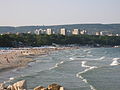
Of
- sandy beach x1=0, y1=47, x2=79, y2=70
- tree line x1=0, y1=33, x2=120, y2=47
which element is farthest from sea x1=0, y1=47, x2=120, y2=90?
tree line x1=0, y1=33, x2=120, y2=47

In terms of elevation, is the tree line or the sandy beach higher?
the sandy beach

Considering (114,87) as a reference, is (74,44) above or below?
below

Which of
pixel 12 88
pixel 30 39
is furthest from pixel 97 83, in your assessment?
pixel 30 39

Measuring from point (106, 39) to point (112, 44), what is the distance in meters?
6.06

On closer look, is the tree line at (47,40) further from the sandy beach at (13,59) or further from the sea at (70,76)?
the sea at (70,76)

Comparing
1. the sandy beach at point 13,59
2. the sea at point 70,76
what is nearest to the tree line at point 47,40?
the sandy beach at point 13,59

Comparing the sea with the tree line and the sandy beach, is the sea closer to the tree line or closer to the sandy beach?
the sandy beach

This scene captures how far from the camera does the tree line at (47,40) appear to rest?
3653 inches

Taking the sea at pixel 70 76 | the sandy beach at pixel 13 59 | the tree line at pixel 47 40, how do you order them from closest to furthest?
the sea at pixel 70 76 → the sandy beach at pixel 13 59 → the tree line at pixel 47 40

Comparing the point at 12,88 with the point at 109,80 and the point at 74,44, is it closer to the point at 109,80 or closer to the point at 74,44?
the point at 109,80

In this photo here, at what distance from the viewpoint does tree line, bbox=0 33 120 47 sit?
92.8m

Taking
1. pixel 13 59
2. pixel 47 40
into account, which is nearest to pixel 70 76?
pixel 13 59

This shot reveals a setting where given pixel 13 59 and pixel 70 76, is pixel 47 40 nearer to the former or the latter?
pixel 13 59

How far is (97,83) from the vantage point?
21234 millimetres
